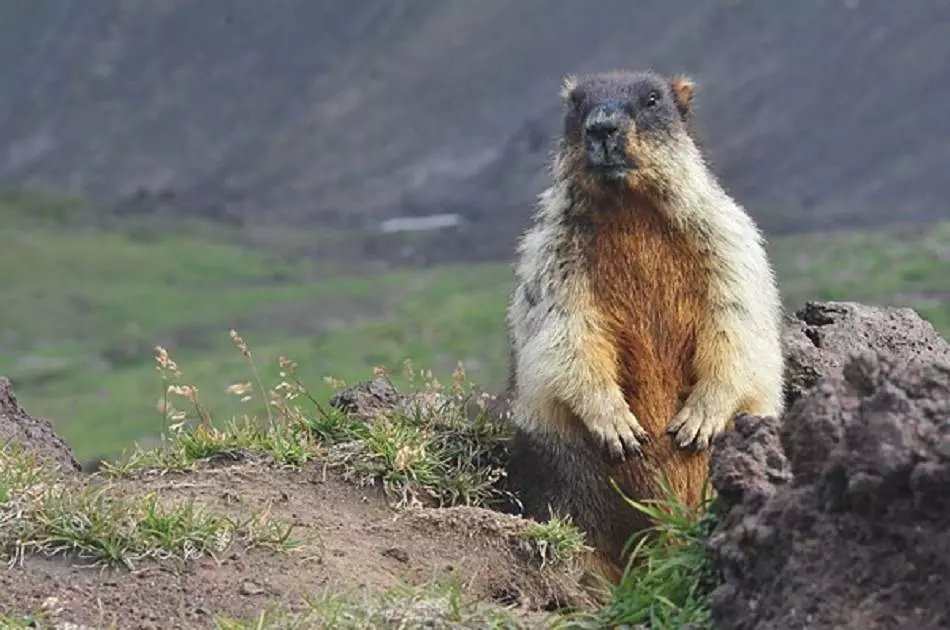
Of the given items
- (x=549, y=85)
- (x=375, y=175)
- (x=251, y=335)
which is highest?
(x=549, y=85)

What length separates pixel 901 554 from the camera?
177 inches

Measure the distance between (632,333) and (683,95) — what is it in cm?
132

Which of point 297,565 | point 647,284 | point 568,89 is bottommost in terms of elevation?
point 297,565

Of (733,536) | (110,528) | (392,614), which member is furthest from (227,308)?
(733,536)

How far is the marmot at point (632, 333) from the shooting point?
7055 mm

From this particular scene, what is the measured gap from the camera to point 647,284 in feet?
23.3

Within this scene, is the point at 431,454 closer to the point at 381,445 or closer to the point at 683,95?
the point at 381,445

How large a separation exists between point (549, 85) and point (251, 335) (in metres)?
14.3

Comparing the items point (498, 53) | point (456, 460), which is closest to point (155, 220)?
point (498, 53)

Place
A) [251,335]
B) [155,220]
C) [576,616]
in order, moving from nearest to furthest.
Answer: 1. [576,616]
2. [251,335]
3. [155,220]

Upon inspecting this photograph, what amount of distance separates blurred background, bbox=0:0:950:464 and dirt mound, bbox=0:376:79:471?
16341 millimetres

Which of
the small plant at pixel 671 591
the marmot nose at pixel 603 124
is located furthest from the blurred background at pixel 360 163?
the small plant at pixel 671 591

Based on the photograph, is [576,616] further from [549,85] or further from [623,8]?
[623,8]

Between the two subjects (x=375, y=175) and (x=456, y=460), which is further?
(x=375, y=175)
